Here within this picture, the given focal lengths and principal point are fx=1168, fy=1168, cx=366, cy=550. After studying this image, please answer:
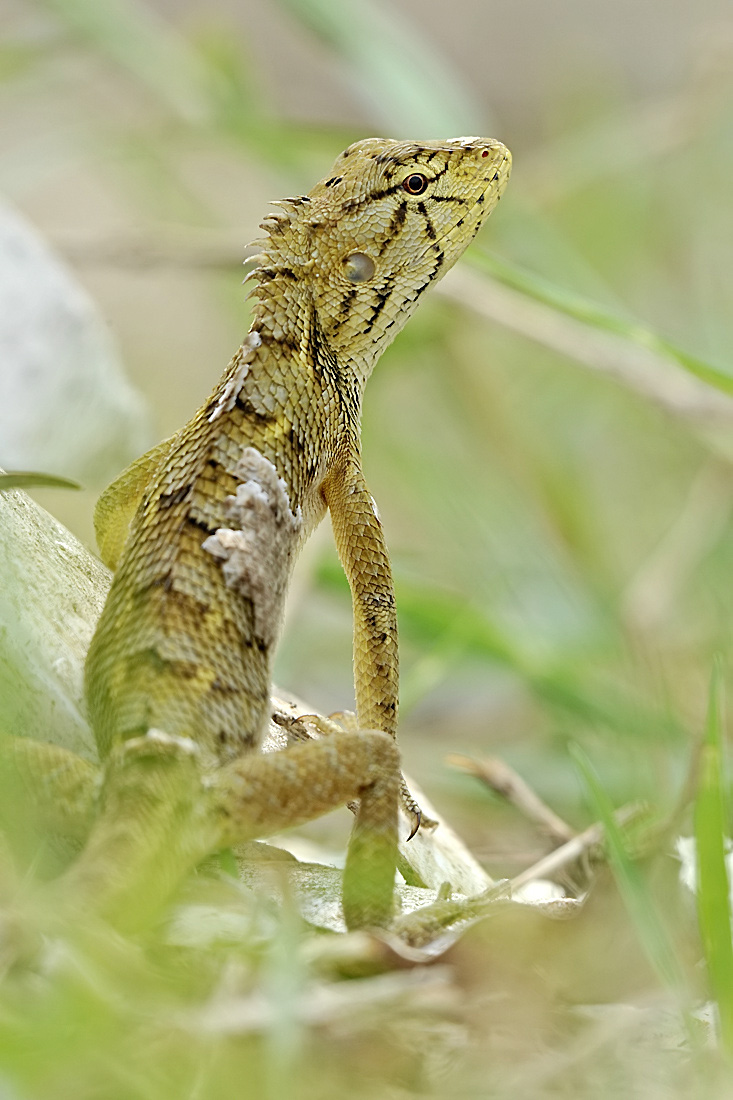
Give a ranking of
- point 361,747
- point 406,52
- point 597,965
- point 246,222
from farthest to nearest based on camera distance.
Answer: point 246,222 → point 406,52 → point 361,747 → point 597,965

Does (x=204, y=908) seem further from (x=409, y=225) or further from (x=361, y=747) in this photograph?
(x=409, y=225)

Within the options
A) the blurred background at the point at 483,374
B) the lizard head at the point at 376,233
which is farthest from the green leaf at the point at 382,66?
the lizard head at the point at 376,233

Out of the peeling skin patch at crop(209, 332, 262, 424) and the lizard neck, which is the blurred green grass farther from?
the peeling skin patch at crop(209, 332, 262, 424)

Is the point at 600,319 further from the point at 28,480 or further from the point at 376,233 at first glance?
the point at 28,480

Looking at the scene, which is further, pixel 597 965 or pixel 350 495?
pixel 350 495

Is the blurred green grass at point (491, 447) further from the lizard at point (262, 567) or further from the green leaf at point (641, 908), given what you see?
the lizard at point (262, 567)

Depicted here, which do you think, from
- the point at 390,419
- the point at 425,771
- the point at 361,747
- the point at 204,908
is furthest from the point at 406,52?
the point at 204,908

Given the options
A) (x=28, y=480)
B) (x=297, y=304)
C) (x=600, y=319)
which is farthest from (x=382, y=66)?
(x=28, y=480)

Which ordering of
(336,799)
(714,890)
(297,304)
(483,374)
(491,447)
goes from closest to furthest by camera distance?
1. (714,890)
2. (336,799)
3. (297,304)
4. (491,447)
5. (483,374)
